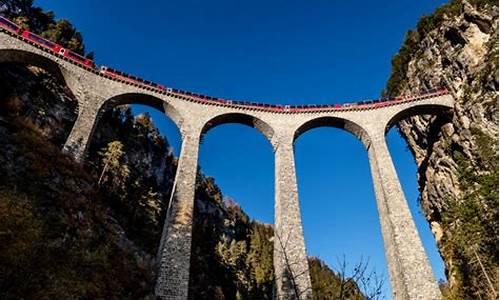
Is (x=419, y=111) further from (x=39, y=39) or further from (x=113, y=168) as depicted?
(x=39, y=39)

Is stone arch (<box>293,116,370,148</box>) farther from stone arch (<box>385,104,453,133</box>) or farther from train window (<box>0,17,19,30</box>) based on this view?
train window (<box>0,17,19,30</box>)

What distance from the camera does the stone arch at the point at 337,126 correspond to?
2798 centimetres

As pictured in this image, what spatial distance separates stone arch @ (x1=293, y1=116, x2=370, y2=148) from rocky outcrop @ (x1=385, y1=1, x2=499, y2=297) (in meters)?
6.16

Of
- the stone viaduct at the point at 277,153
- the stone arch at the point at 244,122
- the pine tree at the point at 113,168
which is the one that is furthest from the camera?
the pine tree at the point at 113,168

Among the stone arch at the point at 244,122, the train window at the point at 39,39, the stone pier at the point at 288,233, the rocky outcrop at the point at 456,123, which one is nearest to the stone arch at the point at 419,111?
the rocky outcrop at the point at 456,123

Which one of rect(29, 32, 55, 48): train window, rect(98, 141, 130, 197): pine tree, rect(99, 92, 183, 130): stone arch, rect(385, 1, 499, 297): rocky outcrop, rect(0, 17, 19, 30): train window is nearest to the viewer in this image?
rect(385, 1, 499, 297): rocky outcrop

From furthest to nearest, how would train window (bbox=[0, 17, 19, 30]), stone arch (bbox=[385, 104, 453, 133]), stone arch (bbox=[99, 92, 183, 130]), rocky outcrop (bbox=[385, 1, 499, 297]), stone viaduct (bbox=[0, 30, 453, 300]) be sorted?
stone arch (bbox=[385, 104, 453, 133]) < stone arch (bbox=[99, 92, 183, 130]) < train window (bbox=[0, 17, 19, 30]) < rocky outcrop (bbox=[385, 1, 499, 297]) < stone viaduct (bbox=[0, 30, 453, 300])

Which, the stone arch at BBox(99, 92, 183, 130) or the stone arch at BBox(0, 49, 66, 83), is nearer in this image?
the stone arch at BBox(0, 49, 66, 83)

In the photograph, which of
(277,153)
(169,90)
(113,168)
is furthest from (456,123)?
(113,168)

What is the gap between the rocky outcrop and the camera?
21281 mm

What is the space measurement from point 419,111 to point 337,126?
251 inches

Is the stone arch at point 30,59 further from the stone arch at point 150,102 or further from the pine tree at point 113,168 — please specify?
the pine tree at point 113,168

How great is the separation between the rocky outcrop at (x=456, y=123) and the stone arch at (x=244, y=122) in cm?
1319

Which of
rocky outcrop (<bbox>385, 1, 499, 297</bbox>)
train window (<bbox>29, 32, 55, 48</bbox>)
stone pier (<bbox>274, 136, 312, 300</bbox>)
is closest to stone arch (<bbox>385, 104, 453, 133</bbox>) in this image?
rocky outcrop (<bbox>385, 1, 499, 297</bbox>)
